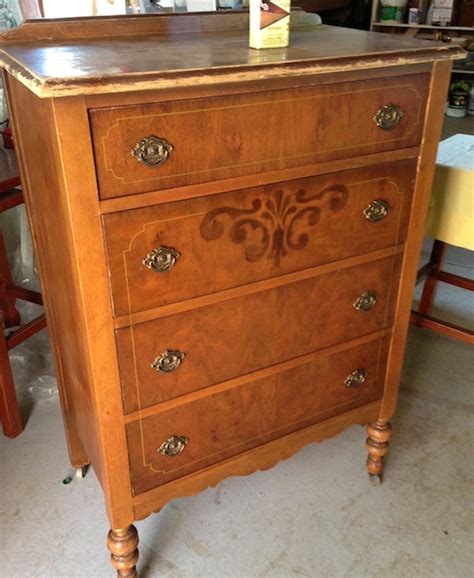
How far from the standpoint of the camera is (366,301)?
135cm

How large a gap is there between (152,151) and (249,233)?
25 cm

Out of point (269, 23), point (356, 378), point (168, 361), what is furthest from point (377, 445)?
point (269, 23)

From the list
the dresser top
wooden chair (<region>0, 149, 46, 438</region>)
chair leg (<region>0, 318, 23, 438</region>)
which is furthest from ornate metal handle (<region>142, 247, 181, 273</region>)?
chair leg (<region>0, 318, 23, 438</region>)

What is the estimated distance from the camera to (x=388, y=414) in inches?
61.5

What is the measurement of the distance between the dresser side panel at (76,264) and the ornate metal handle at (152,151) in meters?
0.08

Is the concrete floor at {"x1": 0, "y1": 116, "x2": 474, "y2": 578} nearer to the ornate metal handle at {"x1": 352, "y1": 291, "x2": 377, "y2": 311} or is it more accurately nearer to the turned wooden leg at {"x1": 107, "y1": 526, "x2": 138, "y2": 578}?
the turned wooden leg at {"x1": 107, "y1": 526, "x2": 138, "y2": 578}

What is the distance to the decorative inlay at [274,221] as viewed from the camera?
3.54 feet

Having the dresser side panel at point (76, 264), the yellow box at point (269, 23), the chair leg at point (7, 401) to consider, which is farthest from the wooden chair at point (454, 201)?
the chair leg at point (7, 401)

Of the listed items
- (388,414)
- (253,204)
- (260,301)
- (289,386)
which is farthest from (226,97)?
(388,414)

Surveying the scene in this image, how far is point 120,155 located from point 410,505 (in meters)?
1.19

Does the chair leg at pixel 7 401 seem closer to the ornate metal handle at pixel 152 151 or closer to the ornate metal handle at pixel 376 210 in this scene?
the ornate metal handle at pixel 152 151

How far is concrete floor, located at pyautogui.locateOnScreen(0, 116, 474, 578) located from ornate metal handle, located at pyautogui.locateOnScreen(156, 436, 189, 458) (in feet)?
1.18

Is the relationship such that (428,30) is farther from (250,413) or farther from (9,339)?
(250,413)

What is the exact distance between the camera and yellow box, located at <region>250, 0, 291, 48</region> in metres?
1.09
